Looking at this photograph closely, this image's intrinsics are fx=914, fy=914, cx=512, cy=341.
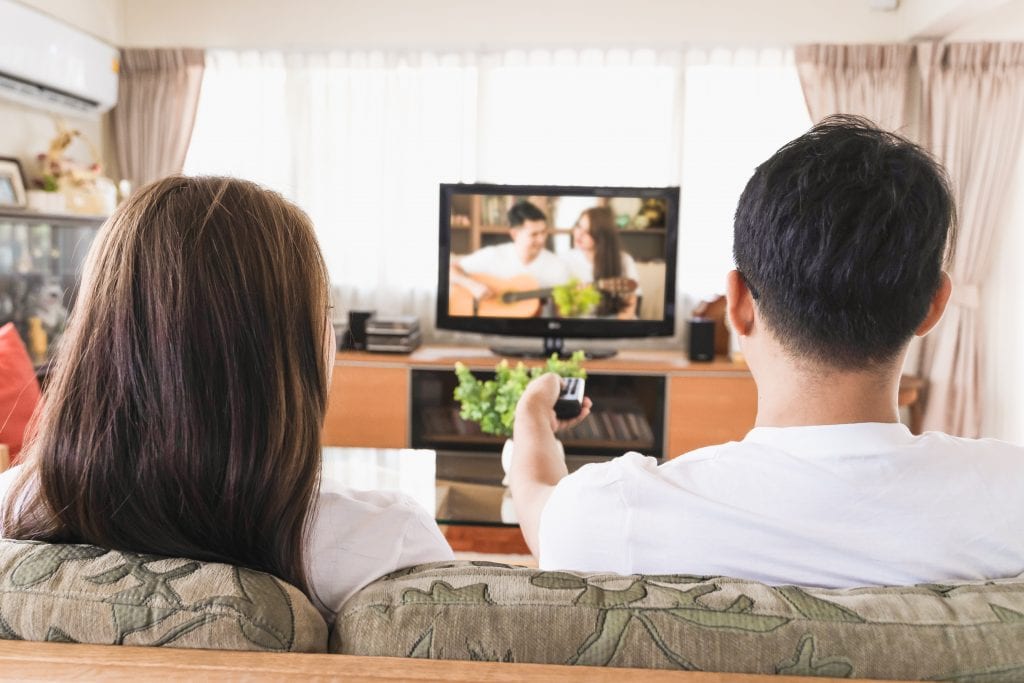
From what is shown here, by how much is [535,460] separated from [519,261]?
3115mm

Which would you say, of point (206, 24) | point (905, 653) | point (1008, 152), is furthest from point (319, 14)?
point (905, 653)

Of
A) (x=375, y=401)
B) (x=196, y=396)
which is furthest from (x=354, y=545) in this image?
(x=375, y=401)

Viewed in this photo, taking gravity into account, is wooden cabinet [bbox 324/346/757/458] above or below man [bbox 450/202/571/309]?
below

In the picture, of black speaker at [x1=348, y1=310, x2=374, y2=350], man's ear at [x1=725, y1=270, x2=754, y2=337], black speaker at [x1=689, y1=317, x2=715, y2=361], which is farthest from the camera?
black speaker at [x1=348, y1=310, x2=374, y2=350]

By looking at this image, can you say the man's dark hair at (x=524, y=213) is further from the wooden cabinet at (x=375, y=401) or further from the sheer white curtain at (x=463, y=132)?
the wooden cabinet at (x=375, y=401)

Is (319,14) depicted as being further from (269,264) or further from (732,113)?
(269,264)

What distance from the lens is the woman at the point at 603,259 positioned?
4.33 m

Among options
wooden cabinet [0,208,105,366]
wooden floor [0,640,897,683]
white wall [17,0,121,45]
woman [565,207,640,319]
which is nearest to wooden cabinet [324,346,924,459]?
woman [565,207,640,319]

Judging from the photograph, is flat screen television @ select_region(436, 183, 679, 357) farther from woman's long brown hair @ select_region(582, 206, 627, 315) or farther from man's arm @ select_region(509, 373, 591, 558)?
man's arm @ select_region(509, 373, 591, 558)

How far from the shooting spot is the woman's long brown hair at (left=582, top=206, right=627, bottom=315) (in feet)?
14.2

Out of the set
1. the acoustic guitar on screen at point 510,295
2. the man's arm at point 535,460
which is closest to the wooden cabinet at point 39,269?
the acoustic guitar on screen at point 510,295

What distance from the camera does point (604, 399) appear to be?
427 centimetres

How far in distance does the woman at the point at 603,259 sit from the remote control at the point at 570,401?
239 cm

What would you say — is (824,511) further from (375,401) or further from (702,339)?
(375,401)
